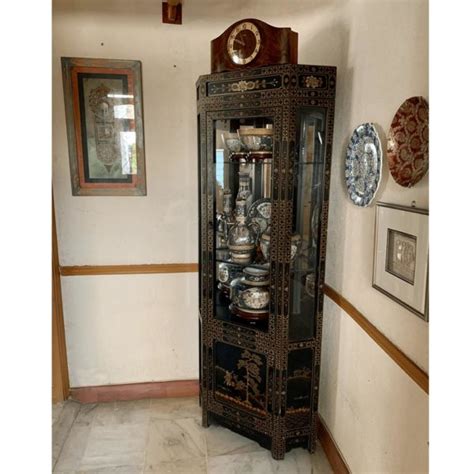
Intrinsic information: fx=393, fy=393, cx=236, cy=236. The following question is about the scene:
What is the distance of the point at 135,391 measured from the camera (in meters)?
2.62

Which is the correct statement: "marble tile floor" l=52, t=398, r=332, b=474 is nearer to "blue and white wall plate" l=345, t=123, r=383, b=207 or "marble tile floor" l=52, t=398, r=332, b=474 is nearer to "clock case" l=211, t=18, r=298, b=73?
"blue and white wall plate" l=345, t=123, r=383, b=207

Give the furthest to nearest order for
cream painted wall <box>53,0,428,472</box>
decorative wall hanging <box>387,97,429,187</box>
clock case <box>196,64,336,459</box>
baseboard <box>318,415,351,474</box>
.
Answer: baseboard <box>318,415,351,474</box>
clock case <box>196,64,336,459</box>
cream painted wall <box>53,0,428,472</box>
decorative wall hanging <box>387,97,429,187</box>

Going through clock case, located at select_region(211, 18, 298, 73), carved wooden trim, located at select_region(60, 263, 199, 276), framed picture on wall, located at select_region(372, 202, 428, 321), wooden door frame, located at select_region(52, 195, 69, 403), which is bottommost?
wooden door frame, located at select_region(52, 195, 69, 403)

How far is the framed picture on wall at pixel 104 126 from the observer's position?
89.6 inches

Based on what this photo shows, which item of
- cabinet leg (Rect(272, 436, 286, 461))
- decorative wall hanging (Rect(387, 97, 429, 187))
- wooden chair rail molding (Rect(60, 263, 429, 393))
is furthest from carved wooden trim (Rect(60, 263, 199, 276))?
decorative wall hanging (Rect(387, 97, 429, 187))

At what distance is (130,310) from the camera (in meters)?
2.55

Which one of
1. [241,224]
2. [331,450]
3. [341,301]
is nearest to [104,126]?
[241,224]

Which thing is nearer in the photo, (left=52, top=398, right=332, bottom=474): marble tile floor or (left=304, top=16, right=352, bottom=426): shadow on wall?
(left=304, top=16, right=352, bottom=426): shadow on wall

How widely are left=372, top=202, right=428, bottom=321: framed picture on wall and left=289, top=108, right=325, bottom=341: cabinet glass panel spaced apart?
0.45 meters

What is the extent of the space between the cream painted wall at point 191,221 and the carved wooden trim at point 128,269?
0.04 meters

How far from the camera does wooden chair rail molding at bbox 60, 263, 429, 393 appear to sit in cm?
125

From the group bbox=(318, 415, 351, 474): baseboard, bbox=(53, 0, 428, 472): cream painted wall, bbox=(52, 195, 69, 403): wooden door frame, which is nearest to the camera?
bbox=(53, 0, 428, 472): cream painted wall
